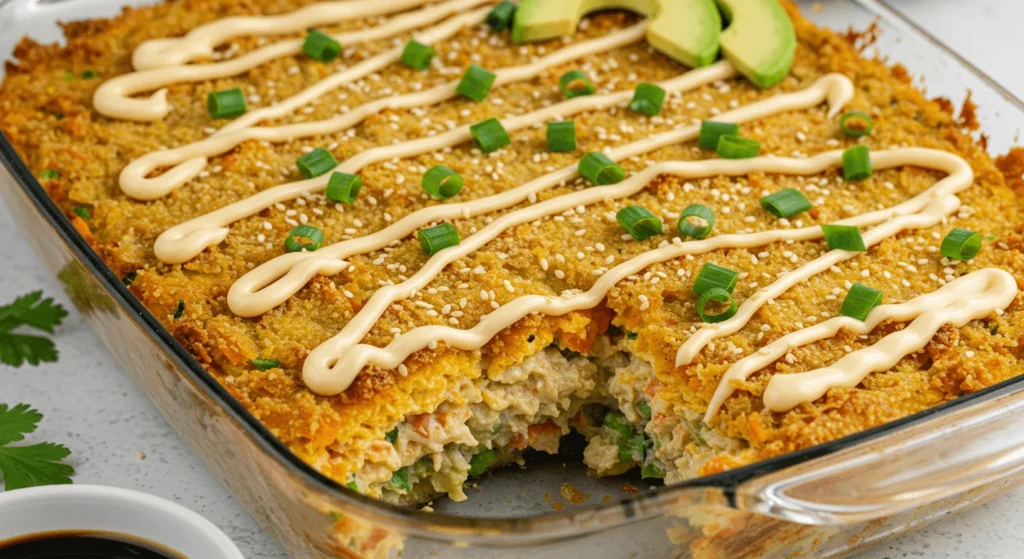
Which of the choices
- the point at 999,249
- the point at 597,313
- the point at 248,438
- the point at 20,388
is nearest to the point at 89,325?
the point at 20,388

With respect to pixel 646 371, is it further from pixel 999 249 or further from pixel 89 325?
pixel 89 325

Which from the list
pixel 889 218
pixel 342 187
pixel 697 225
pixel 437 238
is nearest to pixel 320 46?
pixel 342 187

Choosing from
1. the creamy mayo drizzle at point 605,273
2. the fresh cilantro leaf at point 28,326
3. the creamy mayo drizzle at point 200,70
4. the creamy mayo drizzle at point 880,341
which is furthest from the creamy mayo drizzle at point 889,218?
the fresh cilantro leaf at point 28,326

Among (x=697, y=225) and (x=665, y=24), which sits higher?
(x=665, y=24)

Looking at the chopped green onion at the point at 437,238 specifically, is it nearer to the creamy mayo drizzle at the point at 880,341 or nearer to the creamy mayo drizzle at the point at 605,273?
the creamy mayo drizzle at the point at 605,273

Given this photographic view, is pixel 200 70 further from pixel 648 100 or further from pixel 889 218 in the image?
pixel 889 218

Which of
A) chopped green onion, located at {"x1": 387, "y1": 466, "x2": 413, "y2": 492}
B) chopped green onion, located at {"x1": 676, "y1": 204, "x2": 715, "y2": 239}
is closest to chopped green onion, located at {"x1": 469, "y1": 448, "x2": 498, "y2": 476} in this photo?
chopped green onion, located at {"x1": 387, "y1": 466, "x2": 413, "y2": 492}
